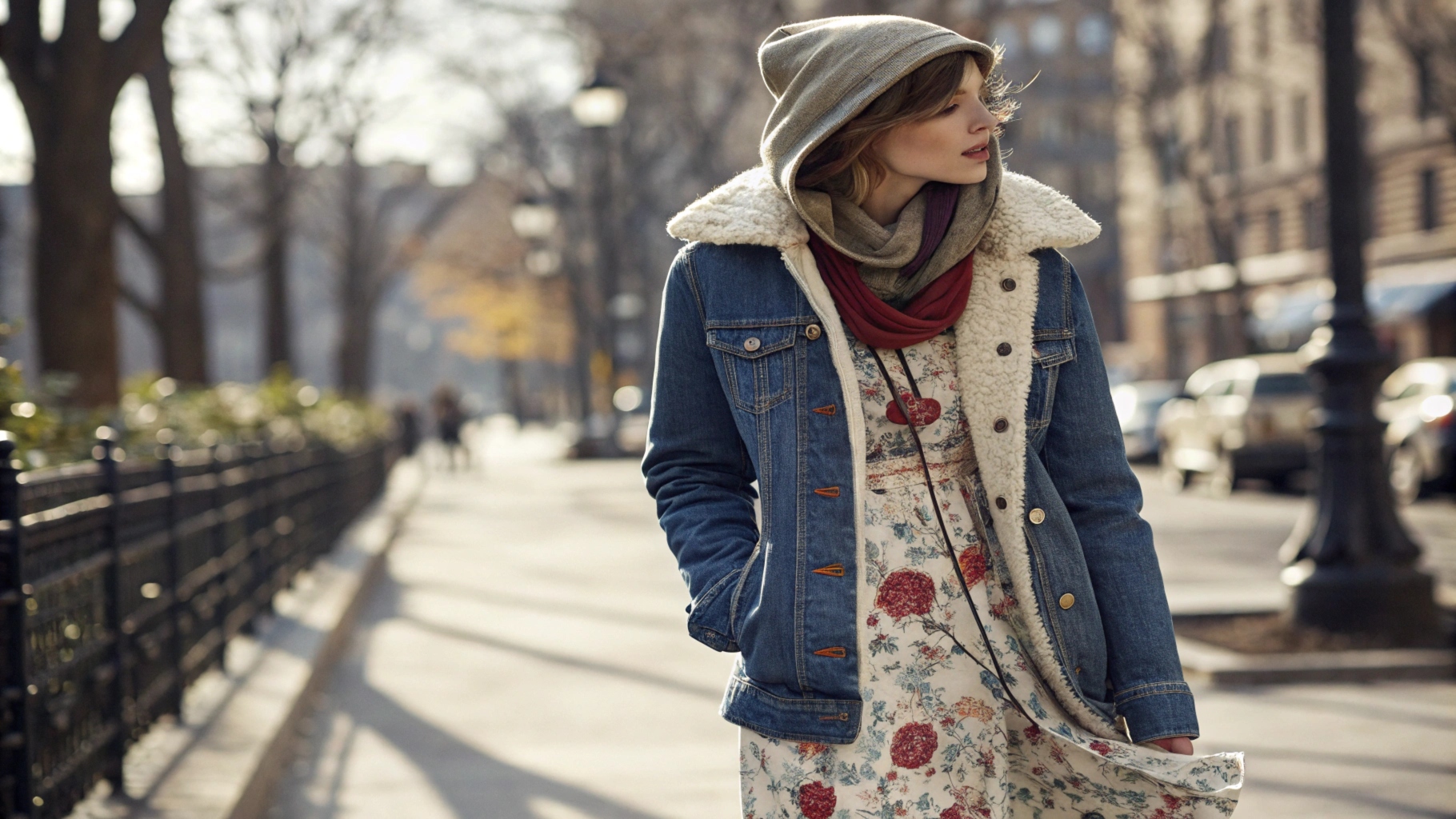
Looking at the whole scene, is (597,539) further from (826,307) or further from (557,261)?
(557,261)

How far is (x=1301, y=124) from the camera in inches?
1793

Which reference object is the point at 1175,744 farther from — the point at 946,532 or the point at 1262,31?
the point at 1262,31

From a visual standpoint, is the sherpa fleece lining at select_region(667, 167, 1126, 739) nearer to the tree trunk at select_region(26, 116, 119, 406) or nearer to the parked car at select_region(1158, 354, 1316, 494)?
the tree trunk at select_region(26, 116, 119, 406)

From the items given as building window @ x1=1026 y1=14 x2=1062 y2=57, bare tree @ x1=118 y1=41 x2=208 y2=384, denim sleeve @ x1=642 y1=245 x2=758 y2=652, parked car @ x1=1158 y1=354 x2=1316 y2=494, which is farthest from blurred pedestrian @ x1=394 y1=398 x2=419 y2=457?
denim sleeve @ x1=642 y1=245 x2=758 y2=652

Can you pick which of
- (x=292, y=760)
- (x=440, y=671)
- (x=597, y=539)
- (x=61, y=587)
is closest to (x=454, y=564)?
(x=597, y=539)

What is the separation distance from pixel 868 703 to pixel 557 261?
3847cm

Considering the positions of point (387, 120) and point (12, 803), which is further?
point (387, 120)

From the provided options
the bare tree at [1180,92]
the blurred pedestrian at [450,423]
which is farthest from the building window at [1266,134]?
the blurred pedestrian at [450,423]

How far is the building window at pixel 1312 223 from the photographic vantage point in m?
43.9

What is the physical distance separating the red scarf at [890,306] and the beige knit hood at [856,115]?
2 centimetres

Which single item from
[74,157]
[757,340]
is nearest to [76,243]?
[74,157]

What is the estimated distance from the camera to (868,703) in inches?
93.0

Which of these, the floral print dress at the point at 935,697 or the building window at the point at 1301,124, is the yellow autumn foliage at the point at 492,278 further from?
the floral print dress at the point at 935,697

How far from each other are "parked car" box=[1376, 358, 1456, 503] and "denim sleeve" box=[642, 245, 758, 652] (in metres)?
16.3
